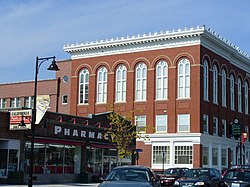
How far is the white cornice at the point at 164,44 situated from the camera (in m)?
55.5

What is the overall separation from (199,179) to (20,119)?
44.5ft

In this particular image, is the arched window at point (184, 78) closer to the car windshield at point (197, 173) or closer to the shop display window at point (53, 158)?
the shop display window at point (53, 158)

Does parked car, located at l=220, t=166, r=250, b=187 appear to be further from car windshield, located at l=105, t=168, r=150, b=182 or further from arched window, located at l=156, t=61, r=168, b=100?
arched window, located at l=156, t=61, r=168, b=100

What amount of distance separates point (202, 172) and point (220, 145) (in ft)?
121

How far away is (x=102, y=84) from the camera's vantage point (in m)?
62.6

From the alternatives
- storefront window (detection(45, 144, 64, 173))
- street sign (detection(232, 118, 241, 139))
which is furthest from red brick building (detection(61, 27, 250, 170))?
storefront window (detection(45, 144, 64, 173))

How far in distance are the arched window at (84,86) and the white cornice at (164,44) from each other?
2457 millimetres

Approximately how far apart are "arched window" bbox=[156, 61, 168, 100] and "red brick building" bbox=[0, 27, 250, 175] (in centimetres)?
12

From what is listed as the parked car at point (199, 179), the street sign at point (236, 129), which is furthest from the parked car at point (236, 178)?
the street sign at point (236, 129)

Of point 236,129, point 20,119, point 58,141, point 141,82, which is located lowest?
point 58,141

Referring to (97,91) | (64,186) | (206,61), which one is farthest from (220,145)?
(64,186)

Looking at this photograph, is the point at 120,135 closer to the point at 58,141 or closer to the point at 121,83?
the point at 58,141

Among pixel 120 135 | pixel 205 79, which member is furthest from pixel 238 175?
pixel 205 79

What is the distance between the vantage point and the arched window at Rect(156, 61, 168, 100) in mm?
57500
